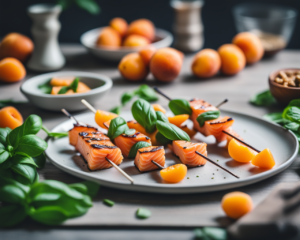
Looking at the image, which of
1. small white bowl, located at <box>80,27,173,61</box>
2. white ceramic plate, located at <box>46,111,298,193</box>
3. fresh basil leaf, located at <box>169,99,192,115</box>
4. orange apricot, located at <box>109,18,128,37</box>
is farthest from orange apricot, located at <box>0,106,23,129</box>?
orange apricot, located at <box>109,18,128,37</box>

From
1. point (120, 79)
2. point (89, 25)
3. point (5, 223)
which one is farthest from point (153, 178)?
point (89, 25)

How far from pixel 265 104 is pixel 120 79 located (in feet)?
3.28

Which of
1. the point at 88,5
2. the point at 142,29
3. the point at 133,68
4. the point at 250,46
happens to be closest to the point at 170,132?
the point at 133,68

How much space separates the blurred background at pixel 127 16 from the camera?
347 centimetres

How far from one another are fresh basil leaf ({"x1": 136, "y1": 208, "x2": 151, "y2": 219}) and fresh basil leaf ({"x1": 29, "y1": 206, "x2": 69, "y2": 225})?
214 millimetres

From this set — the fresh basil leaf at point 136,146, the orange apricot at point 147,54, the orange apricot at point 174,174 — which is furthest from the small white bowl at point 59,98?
the orange apricot at point 174,174

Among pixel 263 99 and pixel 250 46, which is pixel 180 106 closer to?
pixel 263 99

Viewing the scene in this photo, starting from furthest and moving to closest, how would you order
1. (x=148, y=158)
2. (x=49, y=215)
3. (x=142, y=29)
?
(x=142, y=29)
(x=148, y=158)
(x=49, y=215)

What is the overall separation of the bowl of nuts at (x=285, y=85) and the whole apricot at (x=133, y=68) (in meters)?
0.86

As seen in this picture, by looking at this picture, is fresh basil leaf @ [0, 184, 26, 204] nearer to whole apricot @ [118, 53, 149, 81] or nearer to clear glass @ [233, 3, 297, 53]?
whole apricot @ [118, 53, 149, 81]

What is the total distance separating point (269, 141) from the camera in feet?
4.92

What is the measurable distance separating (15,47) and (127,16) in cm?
135

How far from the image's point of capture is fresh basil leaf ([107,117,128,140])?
4.57ft

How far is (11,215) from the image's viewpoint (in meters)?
1.04
